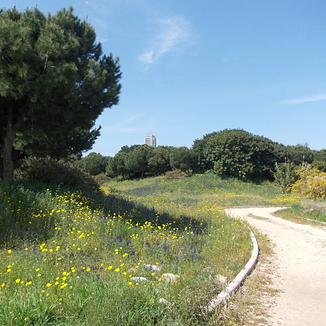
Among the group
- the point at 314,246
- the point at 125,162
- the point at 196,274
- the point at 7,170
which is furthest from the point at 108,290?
the point at 125,162

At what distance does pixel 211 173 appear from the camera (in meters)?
40.6

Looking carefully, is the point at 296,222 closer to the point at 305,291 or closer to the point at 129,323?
the point at 305,291

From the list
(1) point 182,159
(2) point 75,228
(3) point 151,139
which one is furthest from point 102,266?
(3) point 151,139

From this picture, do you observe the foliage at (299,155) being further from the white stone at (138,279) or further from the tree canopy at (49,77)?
the white stone at (138,279)

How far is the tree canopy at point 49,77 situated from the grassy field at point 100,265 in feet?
7.41

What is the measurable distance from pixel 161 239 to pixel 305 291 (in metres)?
2.95

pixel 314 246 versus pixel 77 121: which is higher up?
pixel 77 121

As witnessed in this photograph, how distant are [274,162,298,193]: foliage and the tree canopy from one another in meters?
19.9

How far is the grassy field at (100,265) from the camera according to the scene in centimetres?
284

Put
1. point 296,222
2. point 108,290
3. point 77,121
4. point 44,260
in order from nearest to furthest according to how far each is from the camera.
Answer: point 108,290
point 44,260
point 77,121
point 296,222

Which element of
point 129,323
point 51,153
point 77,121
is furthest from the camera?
point 51,153

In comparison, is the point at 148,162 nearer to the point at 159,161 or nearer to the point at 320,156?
the point at 159,161

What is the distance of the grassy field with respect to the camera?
284 centimetres

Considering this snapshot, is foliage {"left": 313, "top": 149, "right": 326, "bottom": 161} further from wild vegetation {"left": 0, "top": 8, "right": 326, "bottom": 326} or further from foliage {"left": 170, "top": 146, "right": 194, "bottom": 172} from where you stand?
wild vegetation {"left": 0, "top": 8, "right": 326, "bottom": 326}
